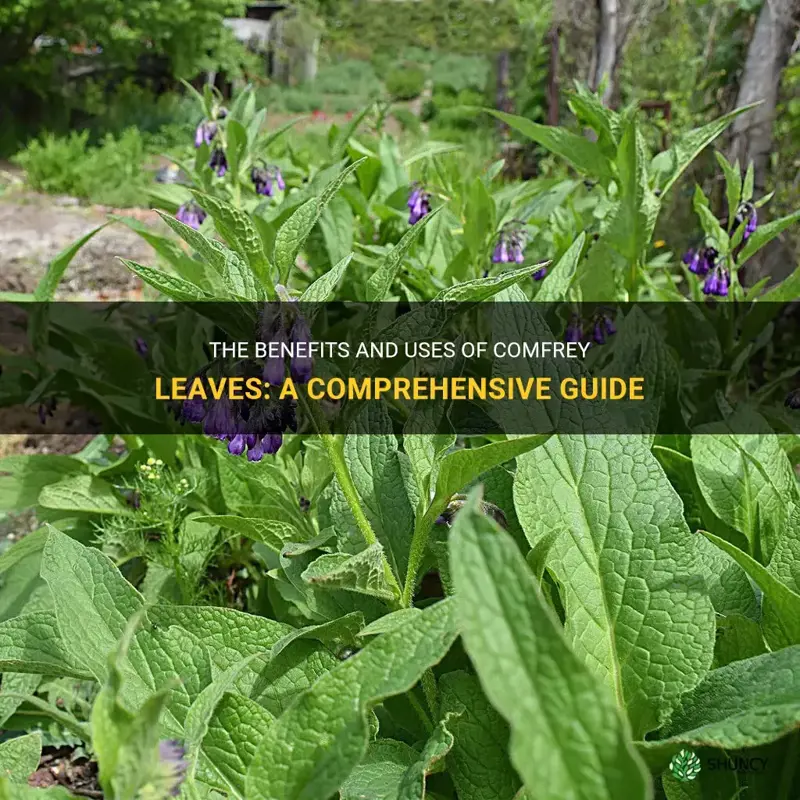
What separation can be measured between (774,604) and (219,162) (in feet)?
6.49

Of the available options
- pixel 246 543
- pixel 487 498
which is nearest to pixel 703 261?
pixel 487 498

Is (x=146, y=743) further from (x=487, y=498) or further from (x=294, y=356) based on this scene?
(x=487, y=498)

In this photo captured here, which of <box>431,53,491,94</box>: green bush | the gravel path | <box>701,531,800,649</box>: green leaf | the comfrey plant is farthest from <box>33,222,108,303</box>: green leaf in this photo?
<box>431,53,491,94</box>: green bush

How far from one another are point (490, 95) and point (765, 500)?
61.1 feet

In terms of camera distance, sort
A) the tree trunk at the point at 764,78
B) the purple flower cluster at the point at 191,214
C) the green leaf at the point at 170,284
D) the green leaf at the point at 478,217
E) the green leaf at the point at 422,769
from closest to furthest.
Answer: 1. the green leaf at the point at 422,769
2. the green leaf at the point at 170,284
3. the green leaf at the point at 478,217
4. the purple flower cluster at the point at 191,214
5. the tree trunk at the point at 764,78

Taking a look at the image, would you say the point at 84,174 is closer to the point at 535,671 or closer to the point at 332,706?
the point at 332,706

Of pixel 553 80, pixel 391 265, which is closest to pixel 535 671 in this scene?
pixel 391 265

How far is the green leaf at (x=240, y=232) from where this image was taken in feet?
3.58

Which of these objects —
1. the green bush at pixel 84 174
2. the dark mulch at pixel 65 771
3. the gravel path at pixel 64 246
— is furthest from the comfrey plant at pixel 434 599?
the green bush at pixel 84 174

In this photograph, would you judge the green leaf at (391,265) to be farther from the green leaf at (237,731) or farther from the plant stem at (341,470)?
the green leaf at (237,731)

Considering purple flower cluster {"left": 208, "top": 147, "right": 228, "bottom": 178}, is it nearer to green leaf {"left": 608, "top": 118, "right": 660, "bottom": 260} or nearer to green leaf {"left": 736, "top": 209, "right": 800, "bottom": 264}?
green leaf {"left": 608, "top": 118, "right": 660, "bottom": 260}

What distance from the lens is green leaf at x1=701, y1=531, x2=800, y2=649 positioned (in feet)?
3.45

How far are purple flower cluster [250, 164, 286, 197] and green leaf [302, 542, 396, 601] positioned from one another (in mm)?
1713

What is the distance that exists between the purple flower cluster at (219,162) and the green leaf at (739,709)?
1.98m
